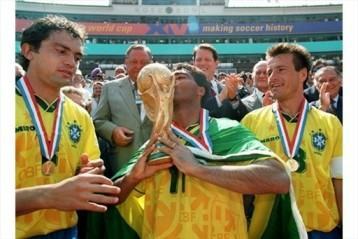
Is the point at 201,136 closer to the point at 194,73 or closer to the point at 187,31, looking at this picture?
the point at 194,73

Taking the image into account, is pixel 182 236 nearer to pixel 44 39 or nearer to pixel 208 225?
pixel 208 225

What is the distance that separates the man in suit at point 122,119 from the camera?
3262 millimetres

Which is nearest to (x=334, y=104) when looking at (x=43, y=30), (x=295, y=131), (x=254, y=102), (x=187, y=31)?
(x=254, y=102)

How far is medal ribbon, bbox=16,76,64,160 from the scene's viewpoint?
7.21ft

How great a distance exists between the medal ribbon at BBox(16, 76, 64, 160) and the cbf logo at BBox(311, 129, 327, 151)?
129 cm

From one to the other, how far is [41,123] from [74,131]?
166 mm

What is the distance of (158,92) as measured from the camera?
6.57 feet

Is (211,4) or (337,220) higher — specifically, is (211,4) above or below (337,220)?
above

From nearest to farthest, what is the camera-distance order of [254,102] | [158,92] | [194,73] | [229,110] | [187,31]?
[158,92] → [194,73] → [229,110] → [254,102] → [187,31]

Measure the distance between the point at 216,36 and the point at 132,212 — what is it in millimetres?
34671

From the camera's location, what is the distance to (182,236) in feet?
7.08

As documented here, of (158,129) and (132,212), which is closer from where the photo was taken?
(158,129)

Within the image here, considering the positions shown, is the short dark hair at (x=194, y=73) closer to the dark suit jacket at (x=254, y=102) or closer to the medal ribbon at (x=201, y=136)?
the medal ribbon at (x=201, y=136)

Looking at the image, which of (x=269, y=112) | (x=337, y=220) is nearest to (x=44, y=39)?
(x=269, y=112)
